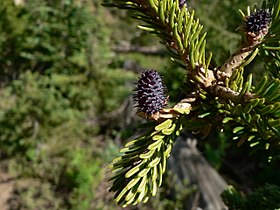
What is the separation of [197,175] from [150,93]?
260 centimetres

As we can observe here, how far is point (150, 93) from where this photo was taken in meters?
0.53

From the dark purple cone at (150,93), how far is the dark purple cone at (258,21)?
0.13 m

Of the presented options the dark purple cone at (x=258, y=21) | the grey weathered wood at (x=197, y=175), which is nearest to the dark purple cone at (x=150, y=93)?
the dark purple cone at (x=258, y=21)

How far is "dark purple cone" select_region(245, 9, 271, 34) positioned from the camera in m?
0.56

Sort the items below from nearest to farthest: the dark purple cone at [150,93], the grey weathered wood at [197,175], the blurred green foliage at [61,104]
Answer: the dark purple cone at [150,93] < the grey weathered wood at [197,175] < the blurred green foliage at [61,104]

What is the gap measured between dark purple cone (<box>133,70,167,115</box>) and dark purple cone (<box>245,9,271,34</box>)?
0.44 ft

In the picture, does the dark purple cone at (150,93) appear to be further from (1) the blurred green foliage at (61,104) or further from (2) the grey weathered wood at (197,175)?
(1) the blurred green foliage at (61,104)

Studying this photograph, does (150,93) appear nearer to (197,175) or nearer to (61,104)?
(197,175)

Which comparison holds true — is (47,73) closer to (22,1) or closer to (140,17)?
(22,1)

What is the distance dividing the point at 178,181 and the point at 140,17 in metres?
2.62

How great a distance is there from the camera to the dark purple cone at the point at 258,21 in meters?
0.56

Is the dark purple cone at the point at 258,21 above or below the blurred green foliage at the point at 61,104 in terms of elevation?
above

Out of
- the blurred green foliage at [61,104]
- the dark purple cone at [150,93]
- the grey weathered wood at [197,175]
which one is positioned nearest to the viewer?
the dark purple cone at [150,93]

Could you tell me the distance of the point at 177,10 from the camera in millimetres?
575
